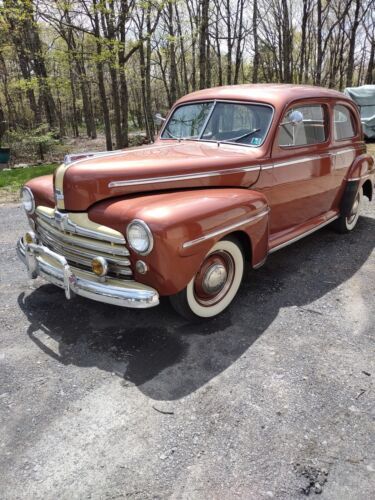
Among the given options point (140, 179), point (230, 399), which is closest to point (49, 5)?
point (140, 179)

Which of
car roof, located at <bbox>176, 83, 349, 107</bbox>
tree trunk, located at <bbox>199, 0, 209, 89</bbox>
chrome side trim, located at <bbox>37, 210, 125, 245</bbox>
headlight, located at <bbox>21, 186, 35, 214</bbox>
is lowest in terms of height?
chrome side trim, located at <bbox>37, 210, 125, 245</bbox>

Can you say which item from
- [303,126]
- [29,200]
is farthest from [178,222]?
[303,126]

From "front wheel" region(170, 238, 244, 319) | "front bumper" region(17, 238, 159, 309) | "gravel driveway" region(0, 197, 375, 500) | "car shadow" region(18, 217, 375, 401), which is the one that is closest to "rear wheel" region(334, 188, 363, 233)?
"car shadow" region(18, 217, 375, 401)

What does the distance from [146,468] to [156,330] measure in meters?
1.21

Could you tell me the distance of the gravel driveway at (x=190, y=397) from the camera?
187 centimetres

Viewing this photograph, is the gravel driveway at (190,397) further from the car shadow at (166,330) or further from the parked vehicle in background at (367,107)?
the parked vehicle in background at (367,107)

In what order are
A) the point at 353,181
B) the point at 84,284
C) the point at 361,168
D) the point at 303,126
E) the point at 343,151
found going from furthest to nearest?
1. the point at 361,168
2. the point at 353,181
3. the point at 343,151
4. the point at 303,126
5. the point at 84,284

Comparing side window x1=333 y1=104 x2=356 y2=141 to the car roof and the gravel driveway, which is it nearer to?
the car roof

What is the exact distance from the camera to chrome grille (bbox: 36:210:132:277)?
2.65m

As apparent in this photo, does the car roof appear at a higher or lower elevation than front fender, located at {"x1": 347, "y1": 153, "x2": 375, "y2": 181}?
higher

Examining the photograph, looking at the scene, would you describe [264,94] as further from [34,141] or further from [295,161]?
[34,141]

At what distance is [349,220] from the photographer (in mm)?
5184

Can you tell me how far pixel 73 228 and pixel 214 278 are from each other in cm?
113

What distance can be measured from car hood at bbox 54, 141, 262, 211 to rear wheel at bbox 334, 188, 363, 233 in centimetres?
208
